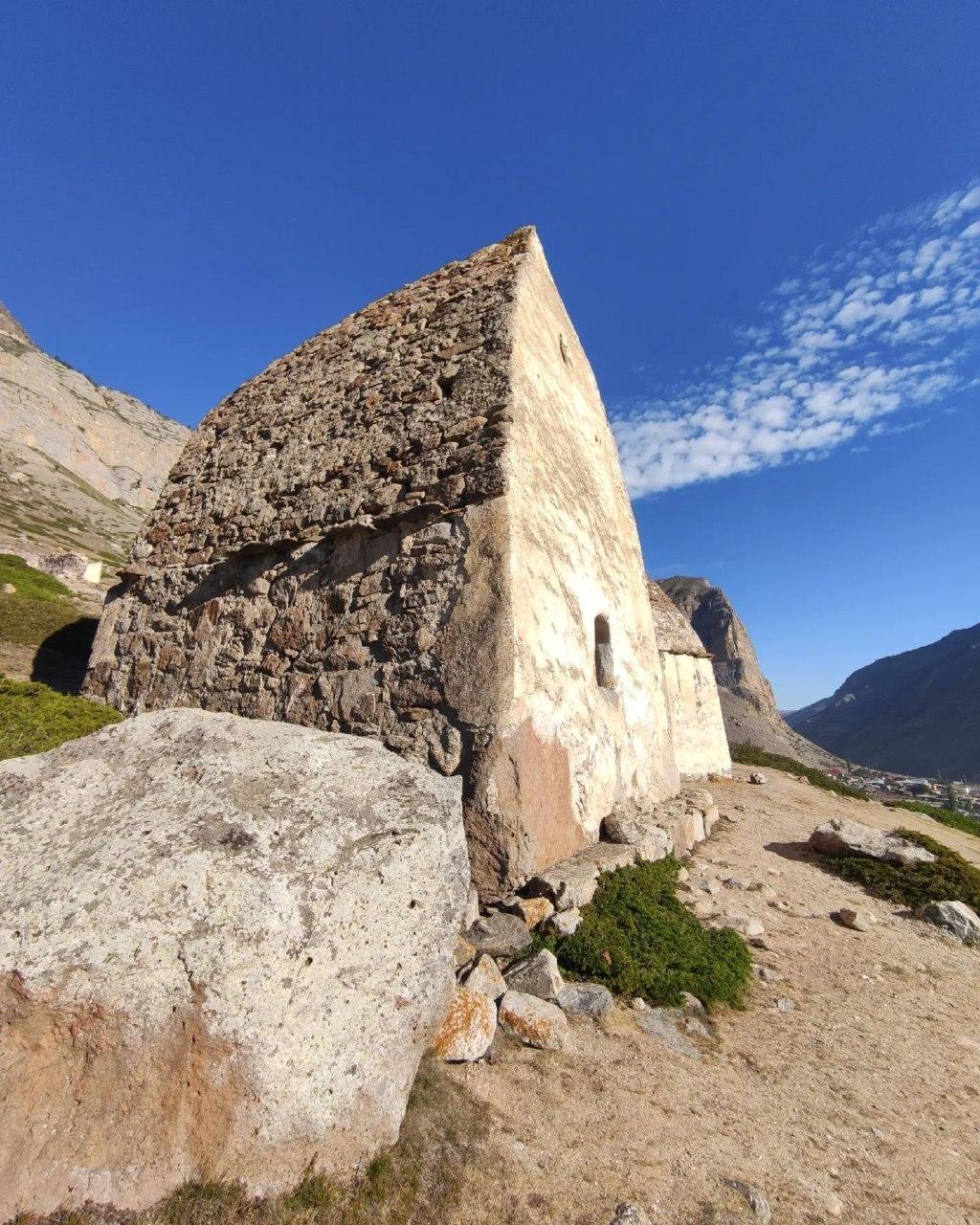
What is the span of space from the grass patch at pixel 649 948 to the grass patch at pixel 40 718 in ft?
13.9

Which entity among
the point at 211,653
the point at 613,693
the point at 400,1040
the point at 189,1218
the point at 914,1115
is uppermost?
the point at 211,653

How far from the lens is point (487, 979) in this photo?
3.29 m

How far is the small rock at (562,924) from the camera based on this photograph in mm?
3850

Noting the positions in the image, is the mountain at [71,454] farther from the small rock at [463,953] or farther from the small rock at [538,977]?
the small rock at [538,977]

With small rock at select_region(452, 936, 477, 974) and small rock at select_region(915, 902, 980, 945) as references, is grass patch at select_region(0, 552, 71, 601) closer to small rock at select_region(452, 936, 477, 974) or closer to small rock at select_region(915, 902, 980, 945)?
small rock at select_region(452, 936, 477, 974)

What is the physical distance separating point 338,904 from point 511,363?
4.68 meters

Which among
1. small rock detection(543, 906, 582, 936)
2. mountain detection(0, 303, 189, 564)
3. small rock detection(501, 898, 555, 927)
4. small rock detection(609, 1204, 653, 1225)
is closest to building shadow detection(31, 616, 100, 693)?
small rock detection(501, 898, 555, 927)

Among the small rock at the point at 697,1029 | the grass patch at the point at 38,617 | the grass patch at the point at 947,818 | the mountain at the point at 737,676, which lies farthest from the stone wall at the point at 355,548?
the mountain at the point at 737,676

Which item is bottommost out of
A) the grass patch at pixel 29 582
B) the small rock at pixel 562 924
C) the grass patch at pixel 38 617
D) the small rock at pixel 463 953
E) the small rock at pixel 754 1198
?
the small rock at pixel 754 1198

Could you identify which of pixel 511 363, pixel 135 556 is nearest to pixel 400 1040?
pixel 511 363

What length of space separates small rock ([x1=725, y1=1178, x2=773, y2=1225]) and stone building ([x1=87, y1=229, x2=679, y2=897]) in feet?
6.13

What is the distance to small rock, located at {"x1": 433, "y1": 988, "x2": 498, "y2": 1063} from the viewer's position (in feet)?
9.23

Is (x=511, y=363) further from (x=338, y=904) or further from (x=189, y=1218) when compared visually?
(x=189, y=1218)

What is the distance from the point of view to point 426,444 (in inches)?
209
